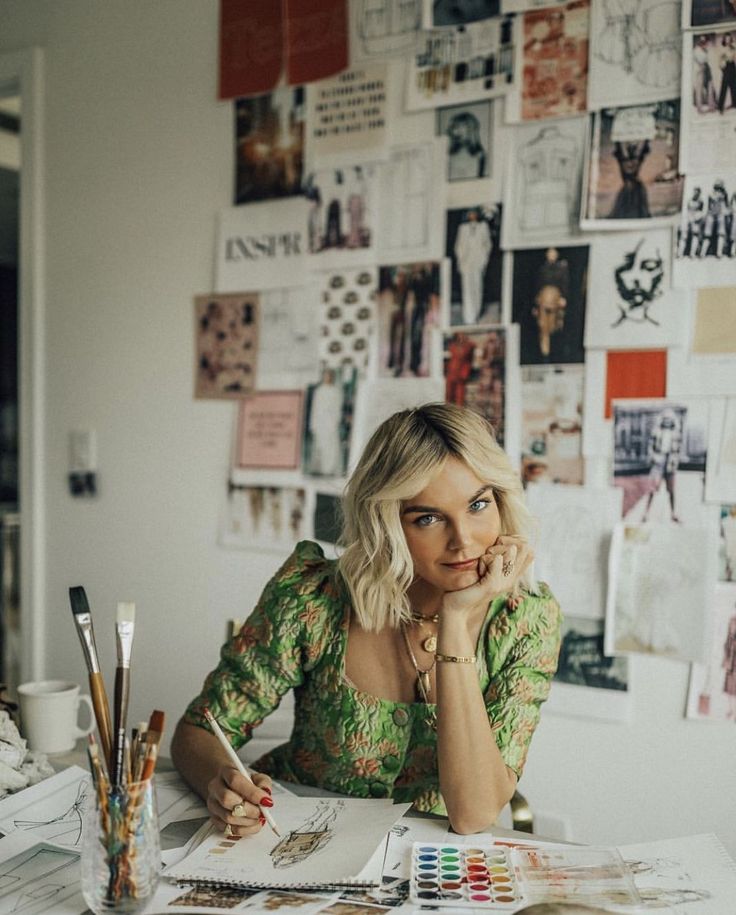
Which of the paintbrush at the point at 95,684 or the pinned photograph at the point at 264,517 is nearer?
the paintbrush at the point at 95,684

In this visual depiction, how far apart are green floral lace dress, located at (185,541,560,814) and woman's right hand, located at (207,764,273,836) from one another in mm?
247

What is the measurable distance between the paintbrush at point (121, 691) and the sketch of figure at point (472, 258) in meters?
1.22

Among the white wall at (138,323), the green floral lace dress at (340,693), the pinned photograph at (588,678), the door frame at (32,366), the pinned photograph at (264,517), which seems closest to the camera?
the green floral lace dress at (340,693)

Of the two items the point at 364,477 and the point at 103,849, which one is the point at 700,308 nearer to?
the point at 364,477

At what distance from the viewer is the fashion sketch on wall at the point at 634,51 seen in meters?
1.77

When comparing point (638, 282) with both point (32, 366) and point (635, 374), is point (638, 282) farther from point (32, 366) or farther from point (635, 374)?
point (32, 366)

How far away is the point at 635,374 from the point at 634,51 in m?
0.63

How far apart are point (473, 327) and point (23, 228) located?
1476mm

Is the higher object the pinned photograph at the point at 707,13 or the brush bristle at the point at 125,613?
the pinned photograph at the point at 707,13

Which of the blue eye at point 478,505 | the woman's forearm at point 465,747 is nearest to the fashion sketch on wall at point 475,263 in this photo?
the blue eye at point 478,505

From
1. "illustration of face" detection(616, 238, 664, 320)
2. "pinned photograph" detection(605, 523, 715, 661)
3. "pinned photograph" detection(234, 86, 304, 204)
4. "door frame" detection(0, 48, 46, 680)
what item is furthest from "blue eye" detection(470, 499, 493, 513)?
"door frame" detection(0, 48, 46, 680)

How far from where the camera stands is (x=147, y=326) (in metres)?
2.51

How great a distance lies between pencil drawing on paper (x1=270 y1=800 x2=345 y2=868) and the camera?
1053mm

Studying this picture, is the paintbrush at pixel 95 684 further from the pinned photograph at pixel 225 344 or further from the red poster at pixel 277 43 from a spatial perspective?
the red poster at pixel 277 43
